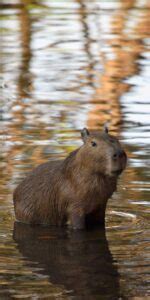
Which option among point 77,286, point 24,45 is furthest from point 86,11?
point 77,286

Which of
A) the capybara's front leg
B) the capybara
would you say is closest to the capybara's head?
the capybara

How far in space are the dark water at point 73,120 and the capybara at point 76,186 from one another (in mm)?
148

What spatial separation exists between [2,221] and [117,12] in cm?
1296

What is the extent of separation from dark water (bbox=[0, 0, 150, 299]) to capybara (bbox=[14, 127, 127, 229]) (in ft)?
0.49

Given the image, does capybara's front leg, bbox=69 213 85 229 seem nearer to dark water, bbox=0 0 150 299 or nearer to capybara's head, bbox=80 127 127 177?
dark water, bbox=0 0 150 299

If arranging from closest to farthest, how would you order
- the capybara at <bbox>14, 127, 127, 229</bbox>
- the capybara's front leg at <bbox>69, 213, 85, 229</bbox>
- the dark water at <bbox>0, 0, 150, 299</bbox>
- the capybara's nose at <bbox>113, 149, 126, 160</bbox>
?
1. the dark water at <bbox>0, 0, 150, 299</bbox>
2. the capybara's nose at <bbox>113, 149, 126, 160</bbox>
3. the capybara at <bbox>14, 127, 127, 229</bbox>
4. the capybara's front leg at <bbox>69, 213, 85, 229</bbox>

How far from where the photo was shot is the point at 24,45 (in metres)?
18.0

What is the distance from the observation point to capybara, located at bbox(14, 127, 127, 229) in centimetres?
811

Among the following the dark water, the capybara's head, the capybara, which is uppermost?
the capybara's head

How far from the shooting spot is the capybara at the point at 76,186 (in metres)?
8.11

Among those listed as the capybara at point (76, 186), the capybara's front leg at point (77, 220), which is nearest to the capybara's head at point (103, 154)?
the capybara at point (76, 186)

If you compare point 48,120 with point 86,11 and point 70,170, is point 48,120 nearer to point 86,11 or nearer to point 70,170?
point 70,170

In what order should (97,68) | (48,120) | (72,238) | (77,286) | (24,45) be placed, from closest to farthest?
1. (77,286)
2. (72,238)
3. (48,120)
4. (97,68)
5. (24,45)

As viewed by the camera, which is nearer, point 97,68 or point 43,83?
point 43,83
